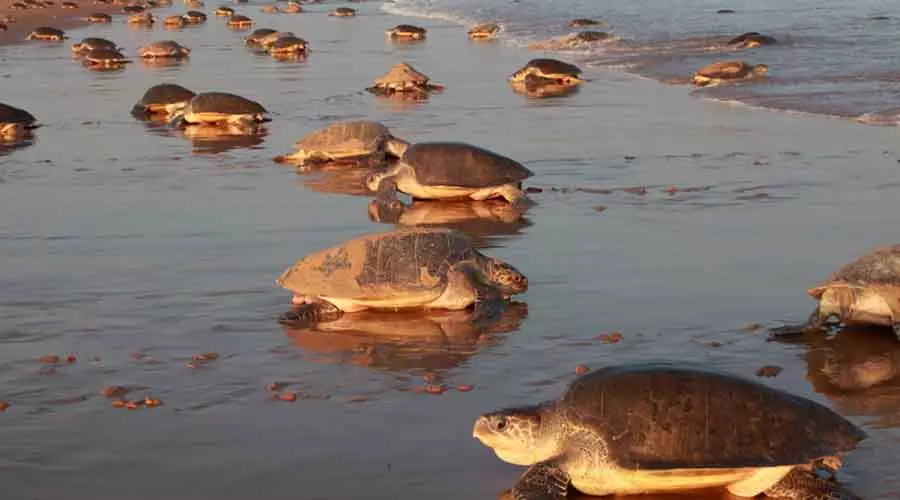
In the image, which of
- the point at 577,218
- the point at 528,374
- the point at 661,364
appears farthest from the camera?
the point at 577,218

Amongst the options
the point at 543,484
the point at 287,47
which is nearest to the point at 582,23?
A: the point at 287,47

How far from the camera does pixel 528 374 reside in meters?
7.38

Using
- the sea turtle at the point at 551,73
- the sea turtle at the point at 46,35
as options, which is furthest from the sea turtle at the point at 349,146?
the sea turtle at the point at 46,35

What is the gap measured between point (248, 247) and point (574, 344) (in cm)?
354

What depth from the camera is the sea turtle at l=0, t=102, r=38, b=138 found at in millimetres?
16984

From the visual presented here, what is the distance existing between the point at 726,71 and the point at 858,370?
1446cm

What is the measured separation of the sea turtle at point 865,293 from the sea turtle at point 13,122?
11.9 m

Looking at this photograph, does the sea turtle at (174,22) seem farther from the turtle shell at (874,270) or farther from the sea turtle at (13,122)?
the turtle shell at (874,270)

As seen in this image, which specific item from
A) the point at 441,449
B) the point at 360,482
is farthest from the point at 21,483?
Result: the point at 441,449

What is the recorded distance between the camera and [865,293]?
7836mm

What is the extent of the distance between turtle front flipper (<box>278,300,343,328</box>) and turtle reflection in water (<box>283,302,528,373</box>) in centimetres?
6

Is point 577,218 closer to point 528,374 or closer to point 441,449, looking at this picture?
point 528,374

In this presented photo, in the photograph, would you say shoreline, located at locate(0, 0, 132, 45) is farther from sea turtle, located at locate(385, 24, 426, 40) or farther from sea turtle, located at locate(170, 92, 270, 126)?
sea turtle, located at locate(170, 92, 270, 126)

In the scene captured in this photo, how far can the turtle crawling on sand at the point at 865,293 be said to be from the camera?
7656mm
